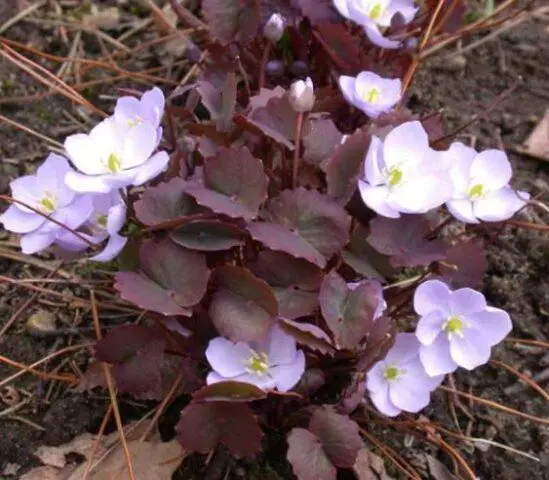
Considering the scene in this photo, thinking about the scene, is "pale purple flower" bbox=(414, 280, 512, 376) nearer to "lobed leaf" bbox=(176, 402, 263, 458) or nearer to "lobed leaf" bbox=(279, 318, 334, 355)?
"lobed leaf" bbox=(279, 318, 334, 355)

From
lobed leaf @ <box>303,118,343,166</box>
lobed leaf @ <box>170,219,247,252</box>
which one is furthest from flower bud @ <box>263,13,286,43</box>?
lobed leaf @ <box>170,219,247,252</box>

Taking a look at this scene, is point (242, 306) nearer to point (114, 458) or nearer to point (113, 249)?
point (113, 249)

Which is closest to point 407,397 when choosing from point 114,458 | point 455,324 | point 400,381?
point 400,381

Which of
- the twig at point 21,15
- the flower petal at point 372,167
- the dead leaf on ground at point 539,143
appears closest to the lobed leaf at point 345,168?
the flower petal at point 372,167

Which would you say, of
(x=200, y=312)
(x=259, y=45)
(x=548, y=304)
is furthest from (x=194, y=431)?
(x=259, y=45)

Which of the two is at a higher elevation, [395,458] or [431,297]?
[431,297]

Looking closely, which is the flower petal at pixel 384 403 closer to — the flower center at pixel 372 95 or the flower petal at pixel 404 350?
the flower petal at pixel 404 350
